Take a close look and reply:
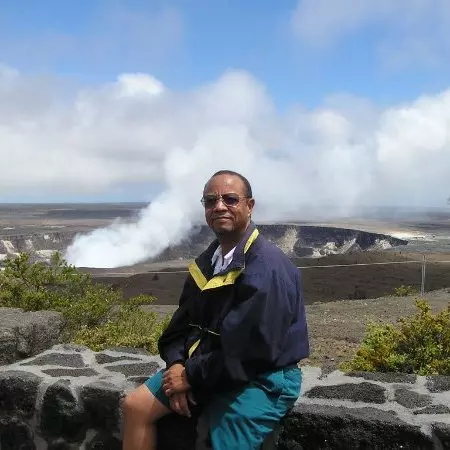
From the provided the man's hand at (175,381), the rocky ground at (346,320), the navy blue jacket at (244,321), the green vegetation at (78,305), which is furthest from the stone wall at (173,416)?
the rocky ground at (346,320)

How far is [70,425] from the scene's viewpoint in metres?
3.06

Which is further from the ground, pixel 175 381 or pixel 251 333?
pixel 251 333

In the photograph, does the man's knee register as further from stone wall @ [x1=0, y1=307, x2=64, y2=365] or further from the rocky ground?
the rocky ground

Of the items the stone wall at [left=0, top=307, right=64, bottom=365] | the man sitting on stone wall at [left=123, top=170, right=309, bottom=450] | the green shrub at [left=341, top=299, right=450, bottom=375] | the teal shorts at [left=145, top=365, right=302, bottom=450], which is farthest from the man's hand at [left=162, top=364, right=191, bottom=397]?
the green shrub at [left=341, top=299, right=450, bottom=375]

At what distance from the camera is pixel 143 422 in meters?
2.58

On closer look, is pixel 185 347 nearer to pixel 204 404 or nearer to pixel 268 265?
pixel 204 404

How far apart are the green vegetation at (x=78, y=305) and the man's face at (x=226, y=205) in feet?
7.94

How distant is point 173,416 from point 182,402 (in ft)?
0.66

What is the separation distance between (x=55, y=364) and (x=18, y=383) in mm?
360

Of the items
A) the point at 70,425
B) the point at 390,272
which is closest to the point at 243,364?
the point at 70,425

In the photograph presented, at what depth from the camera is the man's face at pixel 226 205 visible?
2656 mm

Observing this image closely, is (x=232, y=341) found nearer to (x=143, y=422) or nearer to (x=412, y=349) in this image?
(x=143, y=422)

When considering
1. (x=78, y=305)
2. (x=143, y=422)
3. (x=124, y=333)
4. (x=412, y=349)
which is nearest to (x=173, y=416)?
(x=143, y=422)

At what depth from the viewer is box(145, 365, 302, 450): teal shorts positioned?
2357 millimetres
